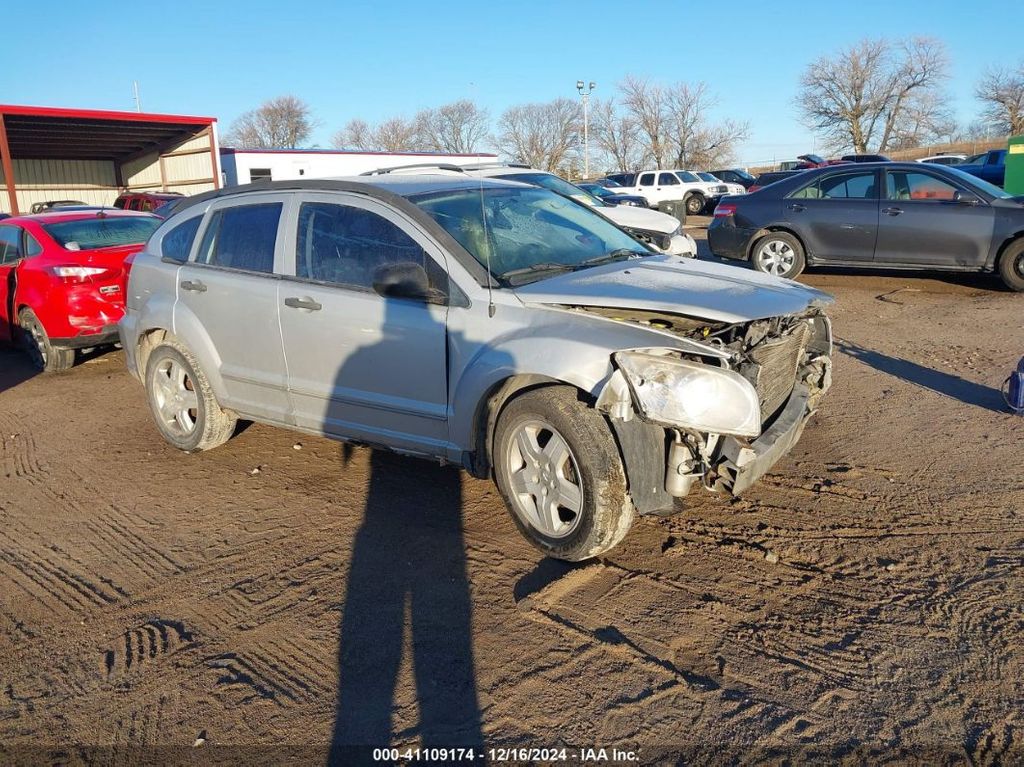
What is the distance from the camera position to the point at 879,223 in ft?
33.9

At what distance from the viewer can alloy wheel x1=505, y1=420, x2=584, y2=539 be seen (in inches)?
148

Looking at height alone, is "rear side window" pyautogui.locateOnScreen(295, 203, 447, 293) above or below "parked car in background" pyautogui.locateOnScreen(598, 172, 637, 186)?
below

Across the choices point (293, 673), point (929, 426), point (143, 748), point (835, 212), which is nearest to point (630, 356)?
point (293, 673)

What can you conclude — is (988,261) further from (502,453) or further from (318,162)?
(318,162)

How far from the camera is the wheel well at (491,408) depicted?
3844 mm

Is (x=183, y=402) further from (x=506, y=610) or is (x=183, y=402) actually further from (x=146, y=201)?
(x=146, y=201)

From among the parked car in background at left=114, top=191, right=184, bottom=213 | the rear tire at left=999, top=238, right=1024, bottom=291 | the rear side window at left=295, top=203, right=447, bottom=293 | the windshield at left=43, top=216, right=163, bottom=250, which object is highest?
the parked car in background at left=114, top=191, right=184, bottom=213

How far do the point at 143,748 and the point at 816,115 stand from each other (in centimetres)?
6352

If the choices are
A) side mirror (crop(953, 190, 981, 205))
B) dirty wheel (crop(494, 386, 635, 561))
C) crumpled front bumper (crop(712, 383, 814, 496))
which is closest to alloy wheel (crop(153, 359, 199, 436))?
dirty wheel (crop(494, 386, 635, 561))

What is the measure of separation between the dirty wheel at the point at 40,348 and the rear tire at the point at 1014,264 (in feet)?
35.6

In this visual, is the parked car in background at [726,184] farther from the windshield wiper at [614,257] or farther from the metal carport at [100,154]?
the windshield wiper at [614,257]

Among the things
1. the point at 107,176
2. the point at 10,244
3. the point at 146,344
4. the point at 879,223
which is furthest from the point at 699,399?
the point at 107,176

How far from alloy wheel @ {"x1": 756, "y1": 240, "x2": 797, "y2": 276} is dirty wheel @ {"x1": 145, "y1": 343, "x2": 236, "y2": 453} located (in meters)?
7.90

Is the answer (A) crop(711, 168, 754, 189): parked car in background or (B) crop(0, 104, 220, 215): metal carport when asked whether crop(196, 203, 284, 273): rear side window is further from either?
(A) crop(711, 168, 754, 189): parked car in background
